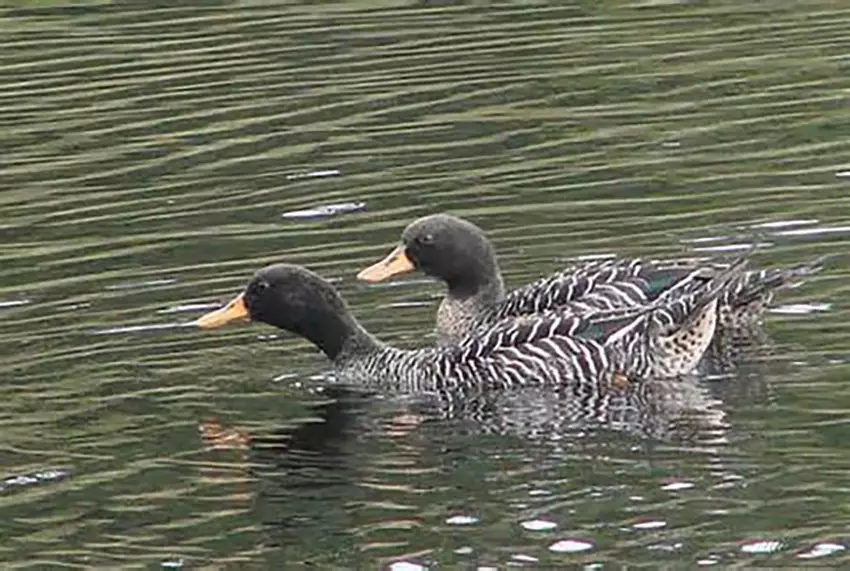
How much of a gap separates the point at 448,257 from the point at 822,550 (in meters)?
6.18

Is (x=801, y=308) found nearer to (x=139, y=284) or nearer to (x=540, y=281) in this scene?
(x=540, y=281)

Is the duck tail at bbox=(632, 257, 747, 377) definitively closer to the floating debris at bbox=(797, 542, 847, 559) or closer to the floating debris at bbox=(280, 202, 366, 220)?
the floating debris at bbox=(797, 542, 847, 559)

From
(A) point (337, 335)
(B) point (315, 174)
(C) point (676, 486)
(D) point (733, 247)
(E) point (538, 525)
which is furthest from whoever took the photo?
(B) point (315, 174)

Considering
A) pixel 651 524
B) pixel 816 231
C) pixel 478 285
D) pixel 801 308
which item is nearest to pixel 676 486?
pixel 651 524

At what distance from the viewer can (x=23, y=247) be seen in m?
21.0

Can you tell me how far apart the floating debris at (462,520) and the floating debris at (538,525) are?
0.25 meters

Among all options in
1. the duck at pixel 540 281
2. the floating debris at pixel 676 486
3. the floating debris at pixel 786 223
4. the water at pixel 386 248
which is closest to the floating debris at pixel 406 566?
the water at pixel 386 248

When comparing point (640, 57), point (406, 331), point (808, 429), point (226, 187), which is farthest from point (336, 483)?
point (640, 57)

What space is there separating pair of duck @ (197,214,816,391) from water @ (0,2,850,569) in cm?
28

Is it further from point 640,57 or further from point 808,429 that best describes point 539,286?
point 640,57

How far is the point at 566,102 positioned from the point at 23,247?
575 cm

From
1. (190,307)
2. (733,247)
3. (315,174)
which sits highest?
(315,174)

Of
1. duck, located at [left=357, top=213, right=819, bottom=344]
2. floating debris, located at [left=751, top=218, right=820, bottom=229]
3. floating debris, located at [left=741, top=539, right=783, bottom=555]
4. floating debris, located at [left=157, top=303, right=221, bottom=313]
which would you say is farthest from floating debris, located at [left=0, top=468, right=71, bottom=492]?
floating debris, located at [left=751, top=218, right=820, bottom=229]

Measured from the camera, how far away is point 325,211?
21.7 metres
